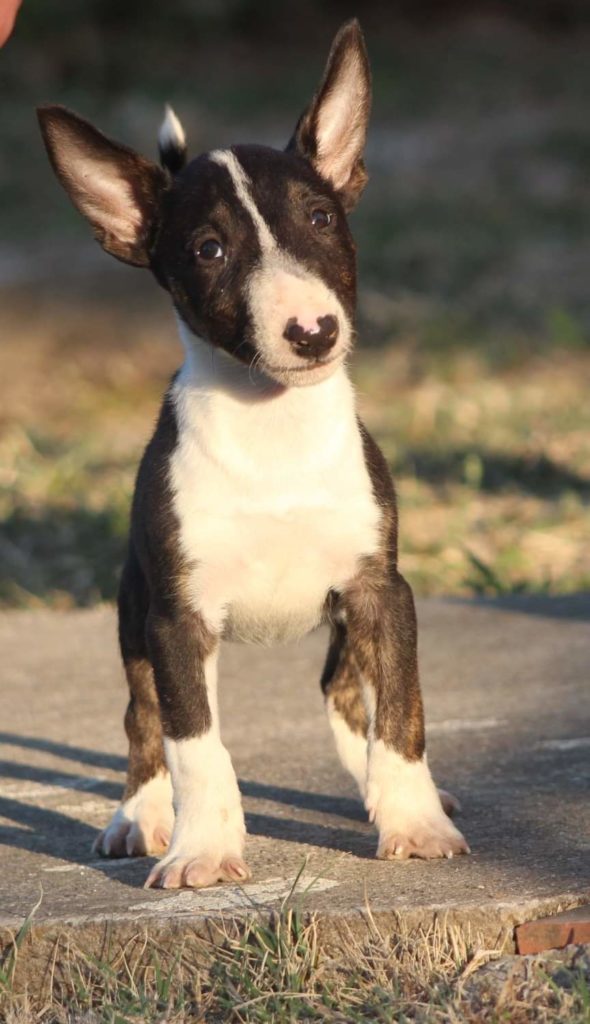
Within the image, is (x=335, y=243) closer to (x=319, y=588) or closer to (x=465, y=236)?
(x=319, y=588)

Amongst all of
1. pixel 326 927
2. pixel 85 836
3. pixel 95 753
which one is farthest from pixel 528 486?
pixel 326 927

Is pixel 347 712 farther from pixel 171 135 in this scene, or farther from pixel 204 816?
pixel 171 135

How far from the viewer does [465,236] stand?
14.4 metres

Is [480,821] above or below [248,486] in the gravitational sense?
below

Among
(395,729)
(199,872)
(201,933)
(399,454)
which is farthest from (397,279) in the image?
(201,933)

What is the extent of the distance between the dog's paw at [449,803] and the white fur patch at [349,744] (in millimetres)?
205

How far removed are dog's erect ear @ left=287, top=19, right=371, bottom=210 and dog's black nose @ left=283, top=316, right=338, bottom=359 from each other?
588 mm

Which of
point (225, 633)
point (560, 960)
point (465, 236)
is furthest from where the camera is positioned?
point (465, 236)

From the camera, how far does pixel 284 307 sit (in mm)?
3447

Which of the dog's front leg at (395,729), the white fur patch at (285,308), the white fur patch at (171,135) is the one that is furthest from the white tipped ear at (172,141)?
the dog's front leg at (395,729)

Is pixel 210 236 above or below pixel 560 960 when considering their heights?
above

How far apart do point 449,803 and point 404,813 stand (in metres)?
0.31

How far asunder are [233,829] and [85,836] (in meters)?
0.72

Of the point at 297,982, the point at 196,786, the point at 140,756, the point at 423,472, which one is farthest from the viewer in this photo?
the point at 423,472
